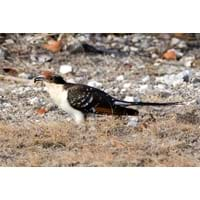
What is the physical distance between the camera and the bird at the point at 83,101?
3.12 meters

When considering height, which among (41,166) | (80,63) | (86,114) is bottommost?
(41,166)

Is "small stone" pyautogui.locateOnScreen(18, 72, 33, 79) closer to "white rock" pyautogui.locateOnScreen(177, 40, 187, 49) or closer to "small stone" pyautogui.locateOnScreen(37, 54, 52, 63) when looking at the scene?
"small stone" pyautogui.locateOnScreen(37, 54, 52, 63)

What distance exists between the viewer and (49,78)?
3.18m

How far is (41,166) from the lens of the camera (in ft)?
9.90

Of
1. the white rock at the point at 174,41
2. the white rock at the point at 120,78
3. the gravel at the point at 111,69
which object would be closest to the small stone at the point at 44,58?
the gravel at the point at 111,69

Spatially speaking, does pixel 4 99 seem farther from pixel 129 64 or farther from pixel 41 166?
pixel 129 64

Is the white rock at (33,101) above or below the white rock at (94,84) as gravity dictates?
below

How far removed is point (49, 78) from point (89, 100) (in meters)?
0.22

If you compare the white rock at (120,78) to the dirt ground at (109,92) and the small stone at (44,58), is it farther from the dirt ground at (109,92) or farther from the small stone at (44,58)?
the small stone at (44,58)

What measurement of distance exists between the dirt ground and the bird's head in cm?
3

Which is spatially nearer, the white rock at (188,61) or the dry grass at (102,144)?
the dry grass at (102,144)

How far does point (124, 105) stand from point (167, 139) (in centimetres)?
26

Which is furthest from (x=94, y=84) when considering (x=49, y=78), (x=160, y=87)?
(x=160, y=87)
